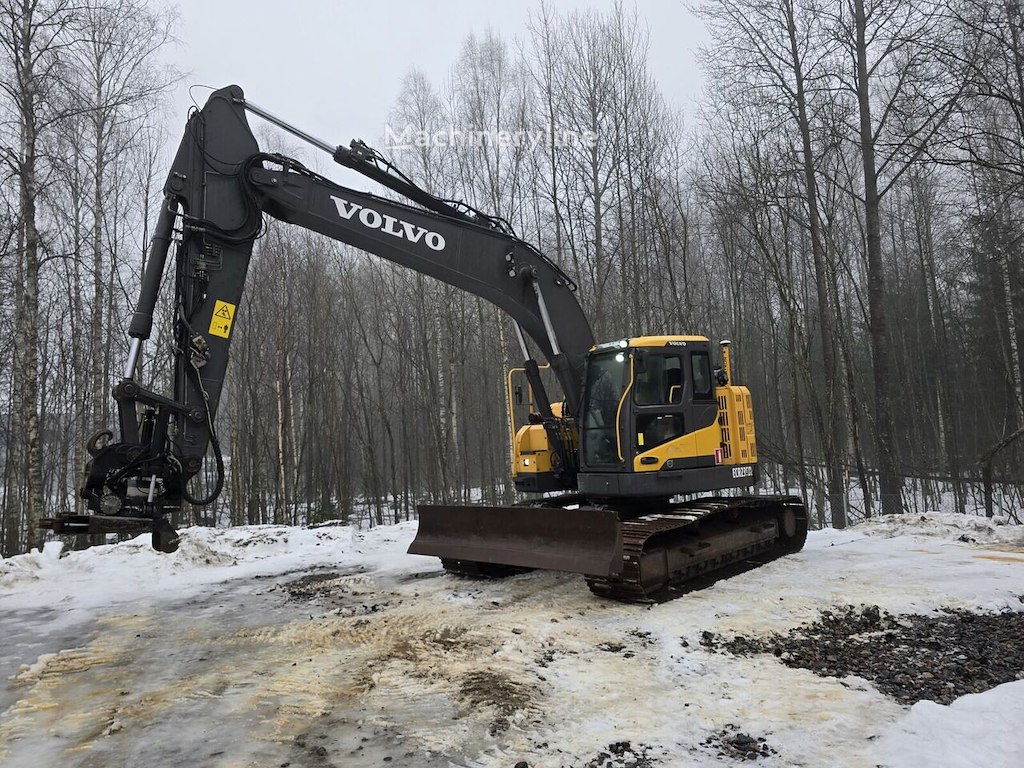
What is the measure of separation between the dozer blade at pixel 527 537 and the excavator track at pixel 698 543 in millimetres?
204

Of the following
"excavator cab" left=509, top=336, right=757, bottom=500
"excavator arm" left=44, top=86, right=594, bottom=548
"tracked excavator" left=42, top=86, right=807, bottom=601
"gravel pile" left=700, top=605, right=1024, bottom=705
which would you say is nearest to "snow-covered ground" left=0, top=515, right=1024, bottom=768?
"gravel pile" left=700, top=605, right=1024, bottom=705

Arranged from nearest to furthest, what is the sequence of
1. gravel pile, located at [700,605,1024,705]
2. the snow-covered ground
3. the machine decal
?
the snow-covered ground, gravel pile, located at [700,605,1024,705], the machine decal

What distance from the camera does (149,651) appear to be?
5215 millimetres

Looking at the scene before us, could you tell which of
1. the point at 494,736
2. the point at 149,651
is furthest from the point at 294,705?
the point at 149,651

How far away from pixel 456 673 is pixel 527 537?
2326mm

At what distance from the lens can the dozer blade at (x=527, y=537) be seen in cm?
589

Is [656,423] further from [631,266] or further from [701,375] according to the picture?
[631,266]

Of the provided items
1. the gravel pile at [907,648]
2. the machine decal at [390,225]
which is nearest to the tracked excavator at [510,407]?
the machine decal at [390,225]

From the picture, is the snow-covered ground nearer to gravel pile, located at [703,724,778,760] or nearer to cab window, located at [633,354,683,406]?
gravel pile, located at [703,724,778,760]

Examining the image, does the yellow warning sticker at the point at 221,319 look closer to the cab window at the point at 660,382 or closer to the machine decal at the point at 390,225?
the machine decal at the point at 390,225

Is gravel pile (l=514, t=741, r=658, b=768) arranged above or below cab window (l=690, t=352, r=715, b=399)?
below

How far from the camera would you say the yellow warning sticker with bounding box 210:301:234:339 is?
575 cm

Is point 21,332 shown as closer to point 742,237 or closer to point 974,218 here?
point 974,218

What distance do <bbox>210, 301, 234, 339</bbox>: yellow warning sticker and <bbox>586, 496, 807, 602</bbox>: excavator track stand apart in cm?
419
